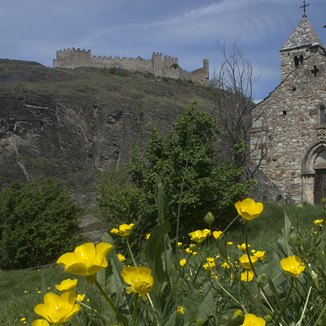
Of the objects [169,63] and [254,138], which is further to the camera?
[169,63]

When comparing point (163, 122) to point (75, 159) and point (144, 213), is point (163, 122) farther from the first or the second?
A: point (144, 213)

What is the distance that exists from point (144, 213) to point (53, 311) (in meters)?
7.41

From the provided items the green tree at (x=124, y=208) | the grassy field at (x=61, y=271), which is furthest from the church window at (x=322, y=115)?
the green tree at (x=124, y=208)

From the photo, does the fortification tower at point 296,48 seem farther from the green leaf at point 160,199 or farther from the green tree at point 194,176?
the green leaf at point 160,199

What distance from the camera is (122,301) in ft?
3.35

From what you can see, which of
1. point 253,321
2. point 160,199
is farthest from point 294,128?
point 253,321

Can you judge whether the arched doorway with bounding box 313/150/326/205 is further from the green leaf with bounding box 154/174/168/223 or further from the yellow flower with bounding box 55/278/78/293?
the yellow flower with bounding box 55/278/78/293

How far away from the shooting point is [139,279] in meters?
0.69

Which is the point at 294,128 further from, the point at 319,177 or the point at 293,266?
the point at 293,266

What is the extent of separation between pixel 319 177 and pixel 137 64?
44.5m

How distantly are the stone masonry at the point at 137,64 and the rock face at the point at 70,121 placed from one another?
12.0 m

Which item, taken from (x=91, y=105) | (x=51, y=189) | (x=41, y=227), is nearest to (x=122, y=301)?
(x=41, y=227)

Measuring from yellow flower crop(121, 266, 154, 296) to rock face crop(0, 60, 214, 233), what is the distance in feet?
77.0

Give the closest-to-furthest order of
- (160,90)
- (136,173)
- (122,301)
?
1. (122,301)
2. (136,173)
3. (160,90)
